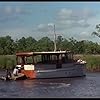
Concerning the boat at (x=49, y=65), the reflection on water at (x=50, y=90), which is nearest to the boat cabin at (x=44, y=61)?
the boat at (x=49, y=65)

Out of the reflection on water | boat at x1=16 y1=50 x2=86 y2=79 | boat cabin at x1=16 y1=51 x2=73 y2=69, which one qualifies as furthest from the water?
boat cabin at x1=16 y1=51 x2=73 y2=69

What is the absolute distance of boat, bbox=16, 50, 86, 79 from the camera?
93.6 ft

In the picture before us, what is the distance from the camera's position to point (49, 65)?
92.9 ft

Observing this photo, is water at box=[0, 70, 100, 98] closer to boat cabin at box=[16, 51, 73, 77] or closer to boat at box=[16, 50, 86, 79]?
boat at box=[16, 50, 86, 79]

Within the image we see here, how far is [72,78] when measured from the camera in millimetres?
29375

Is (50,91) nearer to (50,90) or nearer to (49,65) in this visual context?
(50,90)

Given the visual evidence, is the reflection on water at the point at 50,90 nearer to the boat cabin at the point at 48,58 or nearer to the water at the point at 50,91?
the water at the point at 50,91

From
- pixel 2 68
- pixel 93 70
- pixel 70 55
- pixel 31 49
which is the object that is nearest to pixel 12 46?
pixel 31 49

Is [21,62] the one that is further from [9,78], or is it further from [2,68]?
[2,68]

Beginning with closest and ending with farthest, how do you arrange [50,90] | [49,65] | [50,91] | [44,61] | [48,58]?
[50,91]
[50,90]
[49,65]
[44,61]
[48,58]

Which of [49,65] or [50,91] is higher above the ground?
[49,65]

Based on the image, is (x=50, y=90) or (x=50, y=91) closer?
(x=50, y=91)

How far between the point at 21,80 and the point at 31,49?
4061cm

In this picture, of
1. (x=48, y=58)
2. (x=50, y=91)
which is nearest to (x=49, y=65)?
(x=48, y=58)
